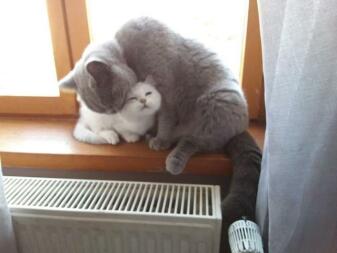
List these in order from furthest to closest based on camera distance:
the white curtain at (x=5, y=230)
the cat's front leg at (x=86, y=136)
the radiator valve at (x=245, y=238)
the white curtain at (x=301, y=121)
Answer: the cat's front leg at (x=86, y=136), the white curtain at (x=5, y=230), the radiator valve at (x=245, y=238), the white curtain at (x=301, y=121)

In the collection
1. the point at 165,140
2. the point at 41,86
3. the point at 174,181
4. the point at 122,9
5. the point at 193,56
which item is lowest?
the point at 174,181

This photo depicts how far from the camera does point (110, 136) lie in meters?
1.00

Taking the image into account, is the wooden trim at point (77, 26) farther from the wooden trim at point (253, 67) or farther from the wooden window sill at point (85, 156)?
the wooden trim at point (253, 67)

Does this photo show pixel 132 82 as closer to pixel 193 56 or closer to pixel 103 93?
pixel 103 93

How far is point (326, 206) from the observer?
0.61m

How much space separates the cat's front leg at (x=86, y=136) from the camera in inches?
39.8

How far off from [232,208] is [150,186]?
0.23 m

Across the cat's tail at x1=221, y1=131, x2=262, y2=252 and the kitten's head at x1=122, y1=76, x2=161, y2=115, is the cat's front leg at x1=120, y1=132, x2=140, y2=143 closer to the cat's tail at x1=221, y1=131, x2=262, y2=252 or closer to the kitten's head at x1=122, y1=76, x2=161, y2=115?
the kitten's head at x1=122, y1=76, x2=161, y2=115

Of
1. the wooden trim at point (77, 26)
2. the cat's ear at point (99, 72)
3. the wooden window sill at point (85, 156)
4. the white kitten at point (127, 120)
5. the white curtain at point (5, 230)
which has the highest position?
the wooden trim at point (77, 26)

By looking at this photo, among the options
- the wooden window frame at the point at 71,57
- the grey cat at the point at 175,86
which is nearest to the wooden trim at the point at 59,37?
the wooden window frame at the point at 71,57

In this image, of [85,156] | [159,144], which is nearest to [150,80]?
[159,144]

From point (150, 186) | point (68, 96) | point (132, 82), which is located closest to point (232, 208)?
point (150, 186)

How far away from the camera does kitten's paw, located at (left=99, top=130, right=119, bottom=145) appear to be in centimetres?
100

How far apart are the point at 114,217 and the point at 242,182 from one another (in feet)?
1.13
